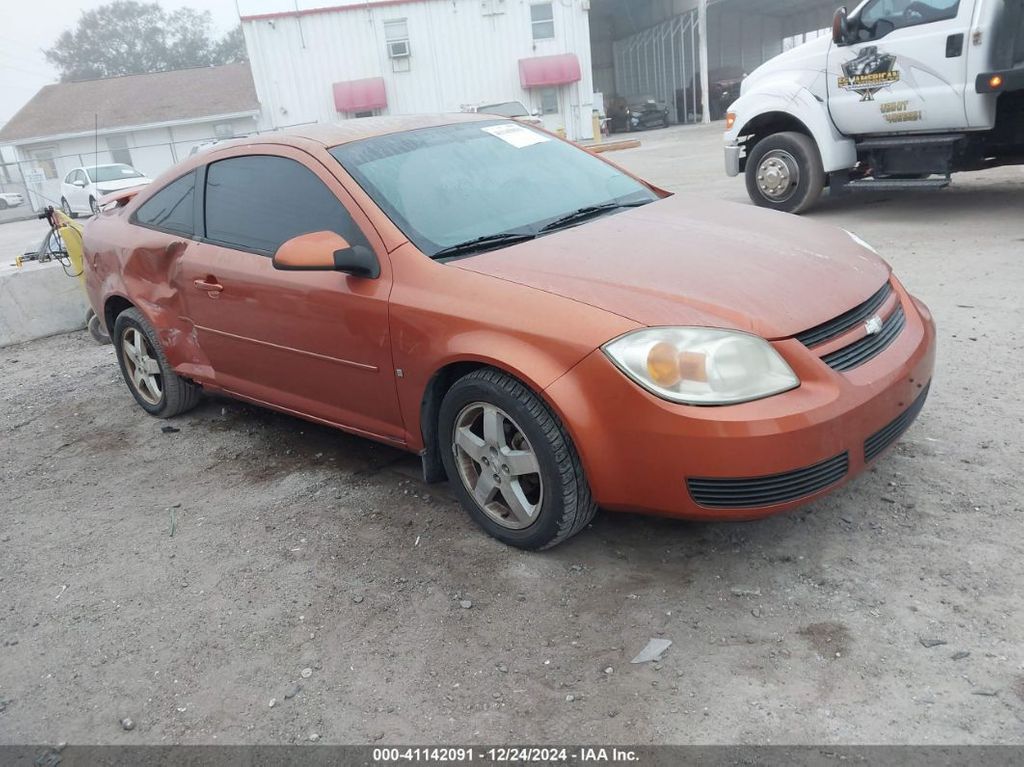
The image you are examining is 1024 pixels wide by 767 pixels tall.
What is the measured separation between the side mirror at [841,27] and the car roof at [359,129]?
4959 millimetres

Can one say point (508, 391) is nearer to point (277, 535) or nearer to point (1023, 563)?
point (277, 535)

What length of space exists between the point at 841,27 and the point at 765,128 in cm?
144

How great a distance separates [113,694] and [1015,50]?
7726 mm

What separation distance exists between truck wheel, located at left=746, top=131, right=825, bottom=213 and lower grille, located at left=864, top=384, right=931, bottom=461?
5644 millimetres

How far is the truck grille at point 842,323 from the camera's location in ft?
8.73

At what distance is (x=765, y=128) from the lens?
29.0 ft

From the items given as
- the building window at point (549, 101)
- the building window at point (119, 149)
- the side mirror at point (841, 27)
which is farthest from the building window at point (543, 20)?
the side mirror at point (841, 27)

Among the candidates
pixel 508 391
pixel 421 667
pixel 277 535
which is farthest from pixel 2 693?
pixel 508 391

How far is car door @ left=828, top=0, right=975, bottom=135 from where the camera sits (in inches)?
277

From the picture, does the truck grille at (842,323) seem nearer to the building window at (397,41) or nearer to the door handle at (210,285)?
the door handle at (210,285)

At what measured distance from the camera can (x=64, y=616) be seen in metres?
3.11

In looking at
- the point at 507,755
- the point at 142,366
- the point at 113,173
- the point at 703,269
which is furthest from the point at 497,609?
the point at 113,173

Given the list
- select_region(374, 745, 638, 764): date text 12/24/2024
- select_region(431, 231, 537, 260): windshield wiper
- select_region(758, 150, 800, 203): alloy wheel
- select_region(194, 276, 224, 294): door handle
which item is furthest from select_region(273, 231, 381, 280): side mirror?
select_region(758, 150, 800, 203): alloy wheel

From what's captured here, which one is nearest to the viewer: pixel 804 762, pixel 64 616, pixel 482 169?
pixel 804 762
